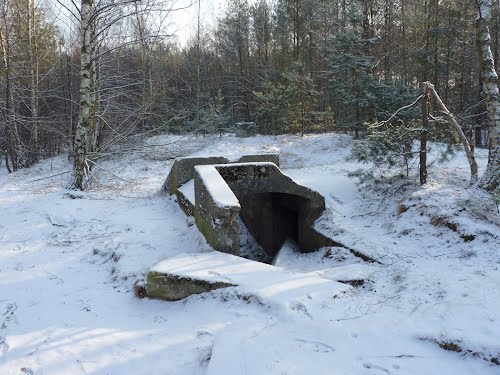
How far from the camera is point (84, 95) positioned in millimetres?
10211

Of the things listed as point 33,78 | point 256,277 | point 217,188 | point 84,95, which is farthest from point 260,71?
point 256,277

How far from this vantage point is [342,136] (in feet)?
64.5

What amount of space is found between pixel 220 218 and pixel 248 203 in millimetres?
3620

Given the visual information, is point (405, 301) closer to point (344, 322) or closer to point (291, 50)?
point (344, 322)

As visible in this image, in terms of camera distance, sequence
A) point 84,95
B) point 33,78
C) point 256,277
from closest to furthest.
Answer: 1. point 256,277
2. point 84,95
3. point 33,78

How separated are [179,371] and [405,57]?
2145 centimetres

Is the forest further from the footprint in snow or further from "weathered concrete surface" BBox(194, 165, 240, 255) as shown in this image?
the footprint in snow

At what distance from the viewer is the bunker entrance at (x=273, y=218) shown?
925 centimetres

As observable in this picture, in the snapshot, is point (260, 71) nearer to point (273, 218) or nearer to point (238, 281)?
point (273, 218)

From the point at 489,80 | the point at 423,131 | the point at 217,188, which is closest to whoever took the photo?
the point at 217,188

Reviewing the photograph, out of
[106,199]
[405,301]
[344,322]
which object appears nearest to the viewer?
[344,322]

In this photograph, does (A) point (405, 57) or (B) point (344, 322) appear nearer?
(B) point (344, 322)

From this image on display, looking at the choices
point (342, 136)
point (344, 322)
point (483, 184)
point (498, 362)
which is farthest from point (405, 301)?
point (342, 136)

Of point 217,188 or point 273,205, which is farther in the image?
point 273,205
